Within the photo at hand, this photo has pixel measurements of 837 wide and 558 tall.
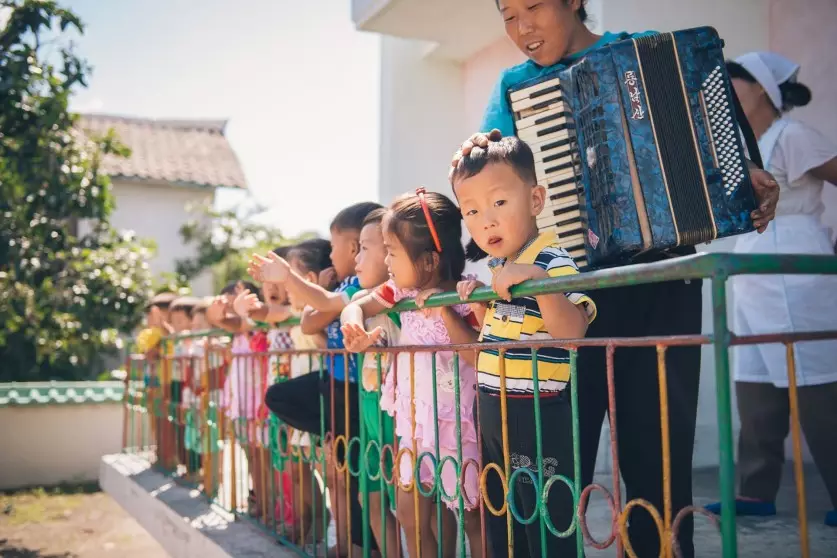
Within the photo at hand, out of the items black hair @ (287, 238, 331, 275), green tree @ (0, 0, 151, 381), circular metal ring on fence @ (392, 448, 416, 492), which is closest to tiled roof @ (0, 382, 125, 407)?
green tree @ (0, 0, 151, 381)

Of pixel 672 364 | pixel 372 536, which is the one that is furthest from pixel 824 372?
pixel 372 536

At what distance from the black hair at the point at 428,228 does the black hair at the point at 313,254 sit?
1.17 meters

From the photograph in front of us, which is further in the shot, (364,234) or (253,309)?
(253,309)

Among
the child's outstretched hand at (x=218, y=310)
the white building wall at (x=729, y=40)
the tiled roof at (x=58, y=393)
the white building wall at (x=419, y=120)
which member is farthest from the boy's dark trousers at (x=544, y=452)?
the tiled roof at (x=58, y=393)

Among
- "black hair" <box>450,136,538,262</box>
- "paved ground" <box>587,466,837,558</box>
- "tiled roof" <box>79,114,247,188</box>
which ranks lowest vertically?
"paved ground" <box>587,466,837,558</box>

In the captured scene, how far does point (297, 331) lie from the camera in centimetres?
380

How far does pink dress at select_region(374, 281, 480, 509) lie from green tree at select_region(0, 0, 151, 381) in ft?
15.8

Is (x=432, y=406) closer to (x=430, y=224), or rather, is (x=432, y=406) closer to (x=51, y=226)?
(x=430, y=224)

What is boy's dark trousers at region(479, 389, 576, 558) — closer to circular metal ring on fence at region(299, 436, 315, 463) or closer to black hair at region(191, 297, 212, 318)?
circular metal ring on fence at region(299, 436, 315, 463)

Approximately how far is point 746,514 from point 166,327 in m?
5.21

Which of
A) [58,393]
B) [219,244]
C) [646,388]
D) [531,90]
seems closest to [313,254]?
[531,90]

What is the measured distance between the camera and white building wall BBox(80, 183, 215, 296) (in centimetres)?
1708

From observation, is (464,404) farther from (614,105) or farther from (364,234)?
(614,105)

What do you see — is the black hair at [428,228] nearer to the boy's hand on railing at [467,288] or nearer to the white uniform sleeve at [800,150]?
the boy's hand on railing at [467,288]
